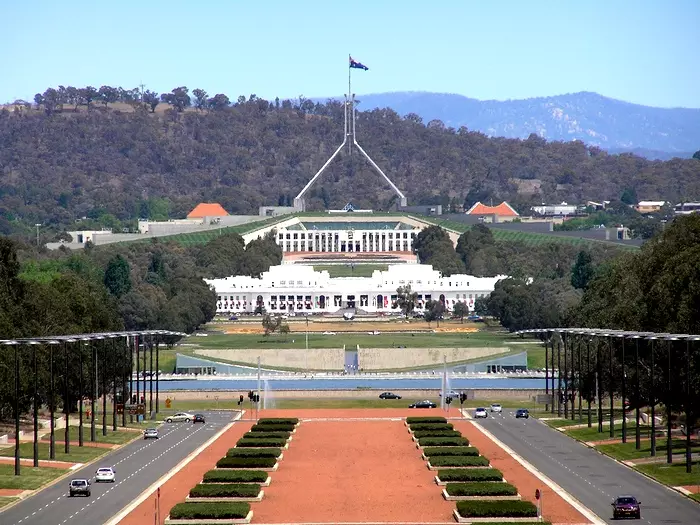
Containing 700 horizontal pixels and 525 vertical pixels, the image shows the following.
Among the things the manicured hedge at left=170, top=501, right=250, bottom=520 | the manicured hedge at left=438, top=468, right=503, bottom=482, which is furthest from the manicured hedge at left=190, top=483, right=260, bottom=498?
the manicured hedge at left=438, top=468, right=503, bottom=482

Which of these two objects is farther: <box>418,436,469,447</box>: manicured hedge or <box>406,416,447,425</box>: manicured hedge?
<box>406,416,447,425</box>: manicured hedge

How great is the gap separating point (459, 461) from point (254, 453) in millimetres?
7184

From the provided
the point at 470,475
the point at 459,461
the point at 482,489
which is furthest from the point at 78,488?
the point at 459,461

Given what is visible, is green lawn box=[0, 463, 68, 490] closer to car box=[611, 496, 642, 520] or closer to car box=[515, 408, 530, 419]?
car box=[611, 496, 642, 520]

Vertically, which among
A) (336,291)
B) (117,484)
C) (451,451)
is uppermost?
(336,291)

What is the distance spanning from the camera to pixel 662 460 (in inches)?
2416

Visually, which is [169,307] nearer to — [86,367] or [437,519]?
Answer: [86,367]

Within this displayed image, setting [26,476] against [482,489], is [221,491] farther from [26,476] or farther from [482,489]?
[26,476]

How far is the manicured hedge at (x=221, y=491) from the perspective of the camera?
53375 mm

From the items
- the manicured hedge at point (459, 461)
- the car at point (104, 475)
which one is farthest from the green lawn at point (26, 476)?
the manicured hedge at point (459, 461)

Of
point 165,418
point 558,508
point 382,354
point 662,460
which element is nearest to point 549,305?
point 382,354

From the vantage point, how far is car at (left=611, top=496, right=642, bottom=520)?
48.6 meters

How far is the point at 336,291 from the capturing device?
575 ft

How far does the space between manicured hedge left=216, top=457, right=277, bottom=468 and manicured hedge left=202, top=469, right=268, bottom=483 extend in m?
1.98
